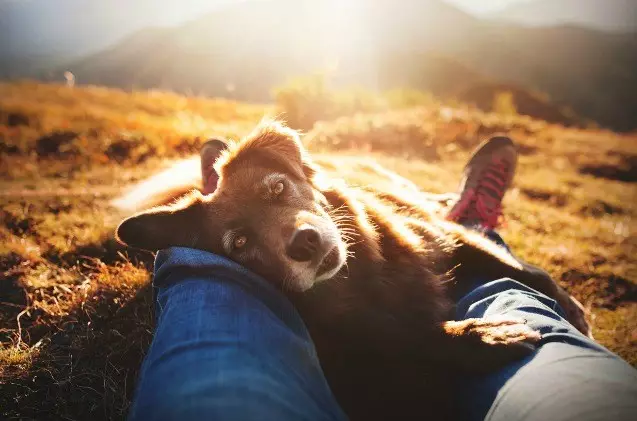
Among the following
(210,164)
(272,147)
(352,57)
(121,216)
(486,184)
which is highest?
(272,147)

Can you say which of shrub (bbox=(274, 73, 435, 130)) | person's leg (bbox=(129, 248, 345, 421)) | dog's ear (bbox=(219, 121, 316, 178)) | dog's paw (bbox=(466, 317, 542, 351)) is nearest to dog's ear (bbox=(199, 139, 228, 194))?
dog's ear (bbox=(219, 121, 316, 178))

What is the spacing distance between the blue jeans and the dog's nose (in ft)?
0.93

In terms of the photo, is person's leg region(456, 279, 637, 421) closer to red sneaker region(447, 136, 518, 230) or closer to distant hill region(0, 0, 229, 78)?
red sneaker region(447, 136, 518, 230)

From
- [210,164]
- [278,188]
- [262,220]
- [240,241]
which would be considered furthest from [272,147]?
[210,164]

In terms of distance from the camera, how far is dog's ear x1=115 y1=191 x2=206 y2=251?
206 cm

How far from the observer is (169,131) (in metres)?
8.73

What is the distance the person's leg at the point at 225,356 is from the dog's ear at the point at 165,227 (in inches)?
11.6

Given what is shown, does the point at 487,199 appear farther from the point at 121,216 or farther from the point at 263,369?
the point at 121,216

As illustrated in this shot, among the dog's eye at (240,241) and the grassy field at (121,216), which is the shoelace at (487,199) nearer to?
the grassy field at (121,216)

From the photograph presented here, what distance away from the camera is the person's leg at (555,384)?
1297mm

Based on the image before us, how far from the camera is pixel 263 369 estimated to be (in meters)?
1.33

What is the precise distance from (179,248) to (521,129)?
11159mm

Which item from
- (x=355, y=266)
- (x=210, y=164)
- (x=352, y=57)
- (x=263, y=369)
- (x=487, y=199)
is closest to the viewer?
(x=263, y=369)

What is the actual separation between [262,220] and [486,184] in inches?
113
